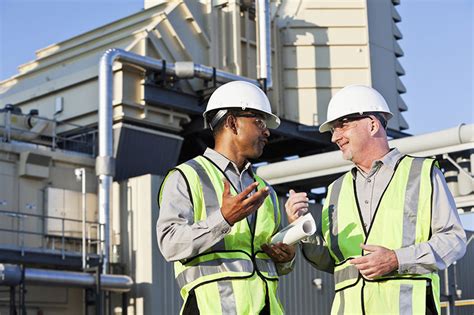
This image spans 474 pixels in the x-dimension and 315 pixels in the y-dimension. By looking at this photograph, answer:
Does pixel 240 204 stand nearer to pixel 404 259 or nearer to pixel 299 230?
pixel 299 230

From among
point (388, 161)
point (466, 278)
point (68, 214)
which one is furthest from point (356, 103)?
point (466, 278)

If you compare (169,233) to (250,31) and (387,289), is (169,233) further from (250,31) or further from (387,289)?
(250,31)

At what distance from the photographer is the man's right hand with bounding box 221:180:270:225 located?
3.80 m

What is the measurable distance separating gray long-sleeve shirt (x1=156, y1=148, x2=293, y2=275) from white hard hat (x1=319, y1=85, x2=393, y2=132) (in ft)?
2.06

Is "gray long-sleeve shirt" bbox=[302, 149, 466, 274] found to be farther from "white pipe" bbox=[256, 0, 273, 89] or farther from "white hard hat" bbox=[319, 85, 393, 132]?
"white pipe" bbox=[256, 0, 273, 89]

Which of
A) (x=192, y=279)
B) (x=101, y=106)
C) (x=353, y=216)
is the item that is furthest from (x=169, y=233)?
(x=101, y=106)

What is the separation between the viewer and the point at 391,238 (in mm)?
4297

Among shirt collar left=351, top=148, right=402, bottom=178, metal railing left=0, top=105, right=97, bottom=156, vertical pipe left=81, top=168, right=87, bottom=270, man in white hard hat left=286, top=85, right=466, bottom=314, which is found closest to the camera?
man in white hard hat left=286, top=85, right=466, bottom=314

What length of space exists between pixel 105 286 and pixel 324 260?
13.1m

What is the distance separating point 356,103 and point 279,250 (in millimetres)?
927

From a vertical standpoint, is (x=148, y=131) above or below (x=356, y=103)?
above

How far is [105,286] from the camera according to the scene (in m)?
17.2

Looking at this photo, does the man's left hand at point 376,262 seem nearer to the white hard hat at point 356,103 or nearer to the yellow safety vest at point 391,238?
the yellow safety vest at point 391,238

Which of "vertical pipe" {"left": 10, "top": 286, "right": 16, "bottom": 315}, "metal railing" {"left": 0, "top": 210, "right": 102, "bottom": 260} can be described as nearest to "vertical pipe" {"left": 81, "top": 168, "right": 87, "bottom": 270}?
"metal railing" {"left": 0, "top": 210, "right": 102, "bottom": 260}
